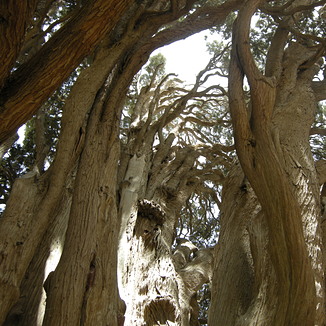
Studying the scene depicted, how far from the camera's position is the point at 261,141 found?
9.34ft

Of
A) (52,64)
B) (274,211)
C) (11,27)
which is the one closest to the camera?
(11,27)

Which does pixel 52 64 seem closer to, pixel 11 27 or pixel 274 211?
pixel 11 27

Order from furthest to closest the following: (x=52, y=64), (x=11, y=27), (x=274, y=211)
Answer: (x=274, y=211)
(x=52, y=64)
(x=11, y=27)

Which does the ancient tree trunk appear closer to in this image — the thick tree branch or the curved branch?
the thick tree branch

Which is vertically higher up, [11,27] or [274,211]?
[11,27]

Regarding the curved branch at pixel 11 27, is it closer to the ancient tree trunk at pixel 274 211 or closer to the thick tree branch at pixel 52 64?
the thick tree branch at pixel 52 64

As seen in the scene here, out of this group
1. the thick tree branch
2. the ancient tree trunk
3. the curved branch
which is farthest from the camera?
the ancient tree trunk

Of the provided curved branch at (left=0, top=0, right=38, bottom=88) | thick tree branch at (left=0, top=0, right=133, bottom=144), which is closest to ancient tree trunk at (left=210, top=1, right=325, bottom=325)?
thick tree branch at (left=0, top=0, right=133, bottom=144)

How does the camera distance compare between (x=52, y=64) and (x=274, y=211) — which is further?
(x=274, y=211)

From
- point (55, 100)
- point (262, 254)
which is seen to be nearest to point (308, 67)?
point (262, 254)

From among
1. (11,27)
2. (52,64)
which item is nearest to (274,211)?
(52,64)

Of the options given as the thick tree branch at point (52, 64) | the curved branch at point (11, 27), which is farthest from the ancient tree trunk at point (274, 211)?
the curved branch at point (11, 27)

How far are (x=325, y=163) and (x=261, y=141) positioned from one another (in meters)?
1.21

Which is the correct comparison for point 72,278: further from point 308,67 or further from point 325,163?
point 308,67
